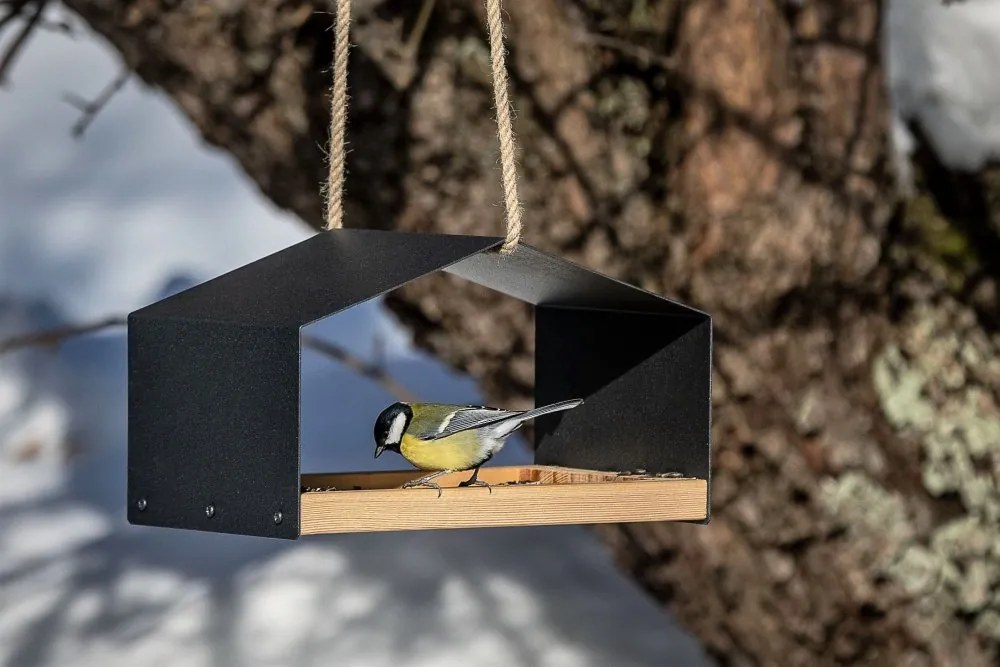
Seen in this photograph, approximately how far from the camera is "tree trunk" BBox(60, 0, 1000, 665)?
230cm

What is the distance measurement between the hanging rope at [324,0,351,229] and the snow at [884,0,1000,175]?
60.3 inches

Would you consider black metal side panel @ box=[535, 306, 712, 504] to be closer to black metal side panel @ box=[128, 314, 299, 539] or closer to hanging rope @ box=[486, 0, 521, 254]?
hanging rope @ box=[486, 0, 521, 254]

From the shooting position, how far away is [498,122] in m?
1.30

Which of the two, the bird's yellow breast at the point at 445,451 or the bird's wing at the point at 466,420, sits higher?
the bird's wing at the point at 466,420

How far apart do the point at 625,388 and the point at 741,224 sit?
2.52ft

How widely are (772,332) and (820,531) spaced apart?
Result: 41cm

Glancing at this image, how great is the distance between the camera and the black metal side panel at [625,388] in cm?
155

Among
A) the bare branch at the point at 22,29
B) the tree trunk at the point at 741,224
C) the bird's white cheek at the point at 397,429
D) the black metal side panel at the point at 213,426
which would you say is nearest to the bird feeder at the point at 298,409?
the black metal side panel at the point at 213,426

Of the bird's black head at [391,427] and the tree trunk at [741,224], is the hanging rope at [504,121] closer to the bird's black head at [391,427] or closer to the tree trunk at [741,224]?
the bird's black head at [391,427]

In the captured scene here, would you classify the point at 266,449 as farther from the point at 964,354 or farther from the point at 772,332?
the point at 964,354

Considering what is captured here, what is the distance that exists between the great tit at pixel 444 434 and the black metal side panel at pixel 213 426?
0.19 meters

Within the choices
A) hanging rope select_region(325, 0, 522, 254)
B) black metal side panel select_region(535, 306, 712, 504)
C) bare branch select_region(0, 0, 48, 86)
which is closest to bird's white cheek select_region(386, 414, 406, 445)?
hanging rope select_region(325, 0, 522, 254)

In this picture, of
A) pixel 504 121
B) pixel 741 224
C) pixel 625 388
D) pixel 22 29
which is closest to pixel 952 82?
pixel 741 224

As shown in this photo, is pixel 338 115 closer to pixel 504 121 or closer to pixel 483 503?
pixel 504 121
